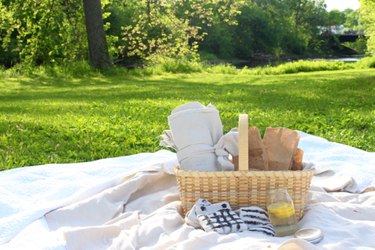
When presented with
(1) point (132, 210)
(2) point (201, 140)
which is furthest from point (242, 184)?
(1) point (132, 210)

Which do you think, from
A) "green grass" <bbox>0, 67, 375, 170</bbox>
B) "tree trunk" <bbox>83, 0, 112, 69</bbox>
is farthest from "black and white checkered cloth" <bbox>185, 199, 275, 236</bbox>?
"tree trunk" <bbox>83, 0, 112, 69</bbox>

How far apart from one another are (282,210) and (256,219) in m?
0.14

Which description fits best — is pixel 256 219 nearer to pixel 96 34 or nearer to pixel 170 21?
pixel 96 34

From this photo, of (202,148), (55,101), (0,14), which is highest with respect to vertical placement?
(0,14)

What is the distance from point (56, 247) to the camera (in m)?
2.57

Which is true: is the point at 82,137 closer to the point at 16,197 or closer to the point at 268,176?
the point at 16,197

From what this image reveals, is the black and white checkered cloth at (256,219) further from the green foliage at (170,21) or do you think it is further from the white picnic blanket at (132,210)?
the green foliage at (170,21)

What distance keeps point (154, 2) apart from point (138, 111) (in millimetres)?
8341

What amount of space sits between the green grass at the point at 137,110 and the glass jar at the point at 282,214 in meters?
2.44

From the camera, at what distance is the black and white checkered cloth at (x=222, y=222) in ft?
8.50

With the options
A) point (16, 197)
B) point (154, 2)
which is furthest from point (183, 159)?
point (154, 2)

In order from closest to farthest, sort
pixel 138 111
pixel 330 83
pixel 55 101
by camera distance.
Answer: pixel 138 111 → pixel 55 101 → pixel 330 83

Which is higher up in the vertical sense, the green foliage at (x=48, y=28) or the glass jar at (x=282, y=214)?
the green foliage at (x=48, y=28)

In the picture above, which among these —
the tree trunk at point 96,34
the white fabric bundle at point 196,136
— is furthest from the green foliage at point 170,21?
the white fabric bundle at point 196,136
